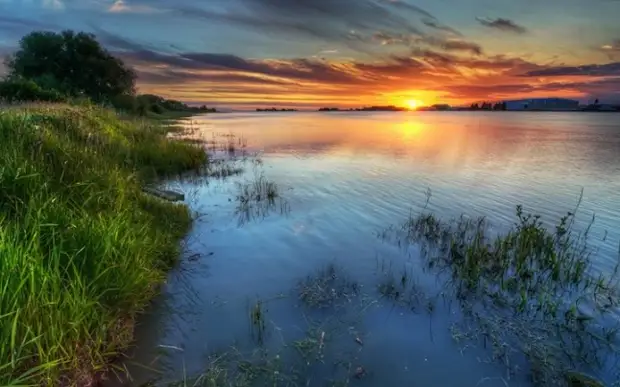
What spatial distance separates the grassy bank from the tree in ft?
181

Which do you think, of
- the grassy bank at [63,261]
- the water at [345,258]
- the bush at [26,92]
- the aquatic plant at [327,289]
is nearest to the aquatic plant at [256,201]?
the water at [345,258]

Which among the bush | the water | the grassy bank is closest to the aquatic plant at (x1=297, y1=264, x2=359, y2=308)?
the water

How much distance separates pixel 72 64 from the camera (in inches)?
2379

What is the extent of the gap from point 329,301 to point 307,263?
1.71 m

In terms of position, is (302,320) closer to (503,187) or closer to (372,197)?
(372,197)

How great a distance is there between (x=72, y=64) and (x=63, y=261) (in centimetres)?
6973

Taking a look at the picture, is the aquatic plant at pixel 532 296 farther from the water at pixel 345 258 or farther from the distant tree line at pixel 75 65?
the distant tree line at pixel 75 65

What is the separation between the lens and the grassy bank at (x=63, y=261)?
11.5 feet

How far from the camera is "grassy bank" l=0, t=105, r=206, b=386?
11.5ft

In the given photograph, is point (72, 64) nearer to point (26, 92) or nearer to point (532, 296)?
point (26, 92)

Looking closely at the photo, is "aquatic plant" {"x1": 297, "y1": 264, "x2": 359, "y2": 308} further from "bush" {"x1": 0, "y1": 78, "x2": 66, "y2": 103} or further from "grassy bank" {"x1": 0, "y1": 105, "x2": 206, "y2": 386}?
"bush" {"x1": 0, "y1": 78, "x2": 66, "y2": 103}

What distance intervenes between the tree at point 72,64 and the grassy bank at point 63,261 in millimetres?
55184

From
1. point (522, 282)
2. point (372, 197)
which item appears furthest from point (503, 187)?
point (522, 282)

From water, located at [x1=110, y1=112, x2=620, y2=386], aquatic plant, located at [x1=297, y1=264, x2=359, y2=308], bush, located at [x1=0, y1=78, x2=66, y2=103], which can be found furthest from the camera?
bush, located at [x1=0, y1=78, x2=66, y2=103]
